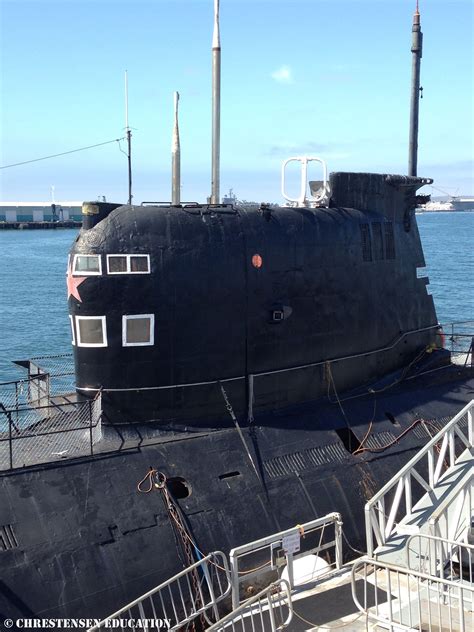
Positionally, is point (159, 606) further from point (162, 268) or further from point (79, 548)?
point (162, 268)

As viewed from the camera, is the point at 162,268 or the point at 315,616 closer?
the point at 315,616

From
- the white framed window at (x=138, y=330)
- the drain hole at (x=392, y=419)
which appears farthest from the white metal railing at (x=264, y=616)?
the drain hole at (x=392, y=419)

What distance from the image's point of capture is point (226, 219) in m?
14.5

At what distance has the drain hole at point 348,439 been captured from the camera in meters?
15.7

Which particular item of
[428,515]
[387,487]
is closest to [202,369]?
[387,487]

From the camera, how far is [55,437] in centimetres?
1380

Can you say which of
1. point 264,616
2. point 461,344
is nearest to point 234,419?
point 264,616

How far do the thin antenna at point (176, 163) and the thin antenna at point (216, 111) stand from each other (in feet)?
3.00

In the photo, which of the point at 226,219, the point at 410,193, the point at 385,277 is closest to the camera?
the point at 226,219

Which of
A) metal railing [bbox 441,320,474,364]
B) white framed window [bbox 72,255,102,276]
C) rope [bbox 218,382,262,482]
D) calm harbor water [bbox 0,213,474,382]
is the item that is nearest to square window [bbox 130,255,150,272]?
white framed window [bbox 72,255,102,276]

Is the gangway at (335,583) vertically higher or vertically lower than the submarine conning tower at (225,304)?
lower

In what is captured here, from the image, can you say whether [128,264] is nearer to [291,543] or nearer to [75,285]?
[75,285]

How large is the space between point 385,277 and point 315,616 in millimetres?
8175

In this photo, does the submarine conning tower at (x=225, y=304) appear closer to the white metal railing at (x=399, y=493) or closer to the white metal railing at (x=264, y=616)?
the white metal railing at (x=399, y=493)
